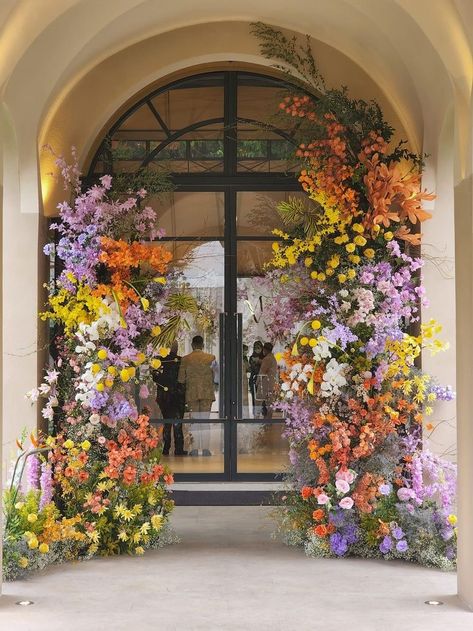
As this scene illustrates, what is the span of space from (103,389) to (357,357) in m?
2.22

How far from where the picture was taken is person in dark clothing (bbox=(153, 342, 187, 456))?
37.0ft

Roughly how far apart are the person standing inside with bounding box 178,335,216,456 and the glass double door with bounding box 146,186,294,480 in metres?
0.01

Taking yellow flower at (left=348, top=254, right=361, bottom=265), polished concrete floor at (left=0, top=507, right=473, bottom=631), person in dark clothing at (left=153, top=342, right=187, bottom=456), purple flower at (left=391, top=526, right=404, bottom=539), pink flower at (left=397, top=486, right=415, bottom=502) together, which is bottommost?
polished concrete floor at (left=0, top=507, right=473, bottom=631)

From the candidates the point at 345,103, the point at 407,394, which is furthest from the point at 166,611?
the point at 345,103

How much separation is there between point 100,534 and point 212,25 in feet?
16.6

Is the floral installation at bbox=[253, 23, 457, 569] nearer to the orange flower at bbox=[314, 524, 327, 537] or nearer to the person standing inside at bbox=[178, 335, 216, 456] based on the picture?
the orange flower at bbox=[314, 524, 327, 537]

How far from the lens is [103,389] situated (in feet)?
29.2

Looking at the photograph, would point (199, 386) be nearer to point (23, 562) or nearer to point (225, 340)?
point (225, 340)

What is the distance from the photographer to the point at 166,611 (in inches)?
277

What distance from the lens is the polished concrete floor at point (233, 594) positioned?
670 centimetres

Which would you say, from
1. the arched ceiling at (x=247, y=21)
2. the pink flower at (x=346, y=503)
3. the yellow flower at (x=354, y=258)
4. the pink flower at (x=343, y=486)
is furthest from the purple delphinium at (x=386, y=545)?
the arched ceiling at (x=247, y=21)

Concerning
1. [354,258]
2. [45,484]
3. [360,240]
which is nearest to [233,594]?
[45,484]

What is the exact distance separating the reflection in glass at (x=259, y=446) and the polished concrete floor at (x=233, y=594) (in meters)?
1.88

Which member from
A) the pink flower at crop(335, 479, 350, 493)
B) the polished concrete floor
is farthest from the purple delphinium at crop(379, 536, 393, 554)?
the pink flower at crop(335, 479, 350, 493)
